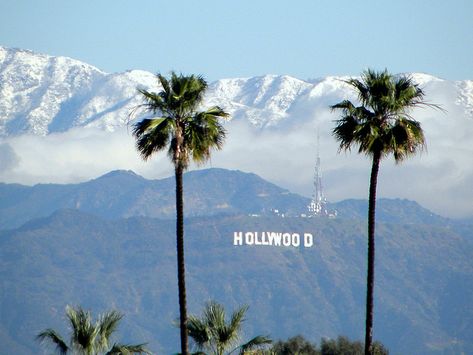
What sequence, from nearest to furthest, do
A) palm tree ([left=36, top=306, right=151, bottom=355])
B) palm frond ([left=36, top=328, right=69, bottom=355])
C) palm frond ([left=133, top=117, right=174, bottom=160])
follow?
palm frond ([left=36, top=328, right=69, bottom=355]), palm tree ([left=36, top=306, right=151, bottom=355]), palm frond ([left=133, top=117, right=174, bottom=160])

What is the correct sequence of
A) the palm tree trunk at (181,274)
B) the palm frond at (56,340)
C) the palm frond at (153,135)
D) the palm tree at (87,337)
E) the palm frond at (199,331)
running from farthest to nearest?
1. the palm frond at (199,331)
2. the palm frond at (153,135)
3. the palm tree trunk at (181,274)
4. the palm tree at (87,337)
5. the palm frond at (56,340)

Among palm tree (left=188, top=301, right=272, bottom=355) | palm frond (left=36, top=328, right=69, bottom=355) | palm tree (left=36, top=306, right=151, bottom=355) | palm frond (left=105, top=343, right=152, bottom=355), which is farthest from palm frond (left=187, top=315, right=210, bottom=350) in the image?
palm frond (left=36, top=328, right=69, bottom=355)

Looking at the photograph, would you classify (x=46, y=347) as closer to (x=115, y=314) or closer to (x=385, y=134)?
(x=115, y=314)

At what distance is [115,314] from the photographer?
65312 millimetres

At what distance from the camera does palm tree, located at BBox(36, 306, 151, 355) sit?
6334 cm

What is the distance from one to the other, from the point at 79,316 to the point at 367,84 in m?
17.4

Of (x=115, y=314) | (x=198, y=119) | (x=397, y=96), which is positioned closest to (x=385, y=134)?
(x=397, y=96)

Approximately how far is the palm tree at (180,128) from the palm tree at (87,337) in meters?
3.68

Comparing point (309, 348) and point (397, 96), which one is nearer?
point (397, 96)

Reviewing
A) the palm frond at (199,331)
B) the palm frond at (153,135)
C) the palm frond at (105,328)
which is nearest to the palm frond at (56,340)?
the palm frond at (105,328)

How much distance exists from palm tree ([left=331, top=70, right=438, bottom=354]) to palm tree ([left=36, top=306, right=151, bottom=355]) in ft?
39.5

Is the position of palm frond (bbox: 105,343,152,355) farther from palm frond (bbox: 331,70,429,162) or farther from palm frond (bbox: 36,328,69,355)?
palm frond (bbox: 331,70,429,162)

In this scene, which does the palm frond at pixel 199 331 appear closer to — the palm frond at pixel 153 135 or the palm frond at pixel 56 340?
the palm frond at pixel 56 340

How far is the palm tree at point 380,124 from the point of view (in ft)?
219
